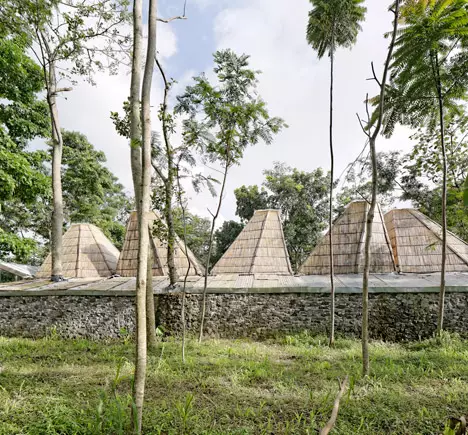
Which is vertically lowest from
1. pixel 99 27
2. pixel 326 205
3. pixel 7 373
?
pixel 7 373

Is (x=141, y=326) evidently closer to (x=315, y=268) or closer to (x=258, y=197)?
(x=315, y=268)

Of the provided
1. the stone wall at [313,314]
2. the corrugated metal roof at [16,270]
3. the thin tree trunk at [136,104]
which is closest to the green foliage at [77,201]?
the corrugated metal roof at [16,270]

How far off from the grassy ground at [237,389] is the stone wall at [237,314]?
0.55 metres

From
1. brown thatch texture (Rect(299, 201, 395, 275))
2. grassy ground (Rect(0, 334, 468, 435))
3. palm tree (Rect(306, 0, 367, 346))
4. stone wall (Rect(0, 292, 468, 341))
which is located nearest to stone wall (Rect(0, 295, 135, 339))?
stone wall (Rect(0, 292, 468, 341))

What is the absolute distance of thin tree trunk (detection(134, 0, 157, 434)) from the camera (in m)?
2.43

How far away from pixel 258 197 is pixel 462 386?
13322mm

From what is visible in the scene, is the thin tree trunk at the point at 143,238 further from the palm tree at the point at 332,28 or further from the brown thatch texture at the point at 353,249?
the brown thatch texture at the point at 353,249

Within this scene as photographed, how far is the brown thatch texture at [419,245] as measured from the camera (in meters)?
7.63

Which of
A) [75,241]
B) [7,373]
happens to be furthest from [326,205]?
[7,373]

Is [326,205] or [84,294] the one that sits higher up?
[326,205]

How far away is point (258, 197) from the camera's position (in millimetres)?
16578

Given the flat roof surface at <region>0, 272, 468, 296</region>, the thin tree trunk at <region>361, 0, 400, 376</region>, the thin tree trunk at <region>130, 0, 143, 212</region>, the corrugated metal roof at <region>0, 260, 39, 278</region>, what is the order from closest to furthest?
the thin tree trunk at <region>130, 0, 143, 212</region> < the thin tree trunk at <region>361, 0, 400, 376</region> < the flat roof surface at <region>0, 272, 468, 296</region> < the corrugated metal roof at <region>0, 260, 39, 278</region>

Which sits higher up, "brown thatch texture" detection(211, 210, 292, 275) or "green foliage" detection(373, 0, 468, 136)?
"green foliage" detection(373, 0, 468, 136)

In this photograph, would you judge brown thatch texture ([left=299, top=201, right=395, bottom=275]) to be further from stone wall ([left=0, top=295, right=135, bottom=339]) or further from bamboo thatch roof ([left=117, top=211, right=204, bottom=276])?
stone wall ([left=0, top=295, right=135, bottom=339])
